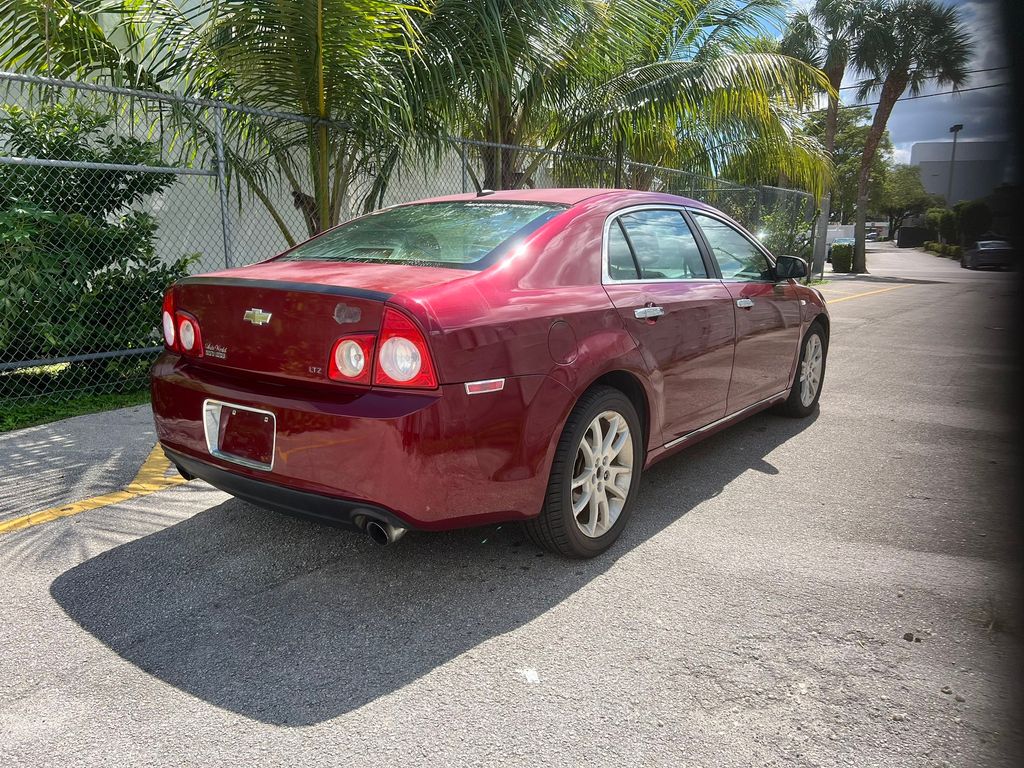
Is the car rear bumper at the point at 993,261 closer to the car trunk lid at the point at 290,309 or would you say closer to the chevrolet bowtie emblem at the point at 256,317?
the car trunk lid at the point at 290,309

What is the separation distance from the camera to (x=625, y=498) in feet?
11.5

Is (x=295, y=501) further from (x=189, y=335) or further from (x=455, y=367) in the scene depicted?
(x=189, y=335)

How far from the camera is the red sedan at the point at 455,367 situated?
2.67m

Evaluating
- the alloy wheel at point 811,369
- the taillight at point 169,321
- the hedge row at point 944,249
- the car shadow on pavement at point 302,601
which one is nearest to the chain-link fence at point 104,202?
the taillight at point 169,321

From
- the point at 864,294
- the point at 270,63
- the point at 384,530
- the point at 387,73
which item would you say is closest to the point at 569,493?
the point at 384,530

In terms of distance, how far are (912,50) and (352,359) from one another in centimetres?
223

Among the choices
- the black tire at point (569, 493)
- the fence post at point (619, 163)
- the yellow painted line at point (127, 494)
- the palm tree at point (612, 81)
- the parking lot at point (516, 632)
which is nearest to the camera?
the parking lot at point (516, 632)

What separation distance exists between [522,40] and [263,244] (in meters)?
3.73

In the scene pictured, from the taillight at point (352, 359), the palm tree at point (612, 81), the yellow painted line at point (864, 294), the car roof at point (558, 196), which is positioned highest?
the palm tree at point (612, 81)

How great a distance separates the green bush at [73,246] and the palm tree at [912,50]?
5624 mm

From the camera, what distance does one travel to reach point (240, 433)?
116 inches

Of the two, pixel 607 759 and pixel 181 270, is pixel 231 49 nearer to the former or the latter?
pixel 181 270

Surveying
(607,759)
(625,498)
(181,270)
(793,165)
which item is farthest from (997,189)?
(793,165)

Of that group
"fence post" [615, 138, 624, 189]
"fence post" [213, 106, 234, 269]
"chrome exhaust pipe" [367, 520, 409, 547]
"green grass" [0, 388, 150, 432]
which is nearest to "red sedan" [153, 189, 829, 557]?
"chrome exhaust pipe" [367, 520, 409, 547]
